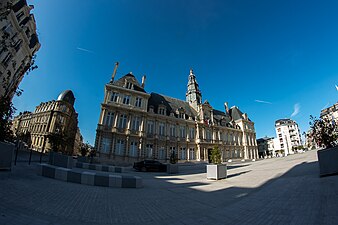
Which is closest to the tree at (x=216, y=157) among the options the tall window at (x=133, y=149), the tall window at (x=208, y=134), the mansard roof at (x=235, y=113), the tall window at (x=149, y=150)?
the tall window at (x=133, y=149)

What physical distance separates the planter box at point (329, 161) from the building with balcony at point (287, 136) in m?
82.5

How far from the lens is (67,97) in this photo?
181ft

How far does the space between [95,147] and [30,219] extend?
76.8ft

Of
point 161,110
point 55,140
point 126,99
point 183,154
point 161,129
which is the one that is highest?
point 126,99

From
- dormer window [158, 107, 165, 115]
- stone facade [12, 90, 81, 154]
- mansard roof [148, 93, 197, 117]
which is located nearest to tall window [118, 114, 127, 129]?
mansard roof [148, 93, 197, 117]

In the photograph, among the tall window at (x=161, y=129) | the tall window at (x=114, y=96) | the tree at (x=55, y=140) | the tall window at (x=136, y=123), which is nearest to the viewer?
the tree at (x=55, y=140)

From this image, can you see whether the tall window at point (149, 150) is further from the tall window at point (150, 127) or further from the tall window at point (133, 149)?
the tall window at point (150, 127)

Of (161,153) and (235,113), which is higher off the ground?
(235,113)

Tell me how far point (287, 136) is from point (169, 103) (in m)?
73.3

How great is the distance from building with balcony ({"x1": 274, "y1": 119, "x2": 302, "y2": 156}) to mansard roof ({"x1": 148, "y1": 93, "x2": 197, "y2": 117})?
62.1 metres

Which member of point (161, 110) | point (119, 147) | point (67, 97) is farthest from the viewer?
point (67, 97)

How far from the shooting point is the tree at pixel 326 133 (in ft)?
25.0

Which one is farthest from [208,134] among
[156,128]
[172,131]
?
[156,128]

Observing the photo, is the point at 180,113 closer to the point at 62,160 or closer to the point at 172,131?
the point at 172,131
